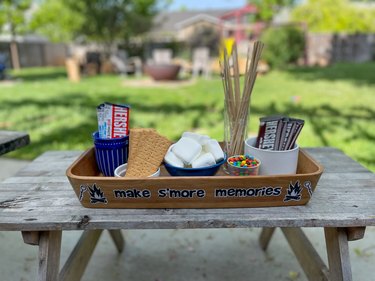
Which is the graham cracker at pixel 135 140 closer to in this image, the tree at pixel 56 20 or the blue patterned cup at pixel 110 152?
the blue patterned cup at pixel 110 152

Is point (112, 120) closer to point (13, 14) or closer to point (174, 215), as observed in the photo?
point (174, 215)

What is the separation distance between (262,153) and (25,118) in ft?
14.8

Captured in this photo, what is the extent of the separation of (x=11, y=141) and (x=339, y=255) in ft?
4.88

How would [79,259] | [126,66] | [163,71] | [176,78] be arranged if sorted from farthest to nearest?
1. [126,66]
2. [176,78]
3. [163,71]
4. [79,259]

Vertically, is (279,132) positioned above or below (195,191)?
above

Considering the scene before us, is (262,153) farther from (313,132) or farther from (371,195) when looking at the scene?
(313,132)

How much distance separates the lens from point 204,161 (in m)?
1.07

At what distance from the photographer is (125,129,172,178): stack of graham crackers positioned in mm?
1066

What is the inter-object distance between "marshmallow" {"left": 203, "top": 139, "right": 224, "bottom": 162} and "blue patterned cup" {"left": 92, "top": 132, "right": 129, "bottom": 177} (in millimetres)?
276

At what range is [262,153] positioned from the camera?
111 centimetres

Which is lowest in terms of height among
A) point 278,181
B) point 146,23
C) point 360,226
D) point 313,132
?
point 313,132

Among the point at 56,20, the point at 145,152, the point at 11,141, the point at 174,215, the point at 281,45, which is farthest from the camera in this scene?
the point at 56,20

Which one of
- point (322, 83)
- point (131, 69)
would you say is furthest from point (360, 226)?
point (131, 69)

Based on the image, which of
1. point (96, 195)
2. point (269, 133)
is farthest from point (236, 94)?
point (96, 195)
